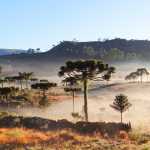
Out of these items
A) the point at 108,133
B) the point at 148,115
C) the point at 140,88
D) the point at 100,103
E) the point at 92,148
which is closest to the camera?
the point at 92,148

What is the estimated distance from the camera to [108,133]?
50.1m

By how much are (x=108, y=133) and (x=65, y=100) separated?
2514 inches

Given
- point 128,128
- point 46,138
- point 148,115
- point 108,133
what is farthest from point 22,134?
point 148,115

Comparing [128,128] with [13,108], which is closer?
[128,128]

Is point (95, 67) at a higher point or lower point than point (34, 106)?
higher

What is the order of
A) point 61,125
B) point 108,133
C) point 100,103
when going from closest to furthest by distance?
point 108,133 → point 61,125 → point 100,103

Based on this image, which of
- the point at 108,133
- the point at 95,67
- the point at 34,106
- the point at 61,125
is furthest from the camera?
the point at 34,106

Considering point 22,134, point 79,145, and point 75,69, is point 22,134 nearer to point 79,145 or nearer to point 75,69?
point 79,145

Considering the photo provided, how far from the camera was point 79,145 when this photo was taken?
127 ft

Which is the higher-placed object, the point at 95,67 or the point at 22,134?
the point at 95,67

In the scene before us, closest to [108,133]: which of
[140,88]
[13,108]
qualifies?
[13,108]

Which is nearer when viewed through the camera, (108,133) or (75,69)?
(108,133)

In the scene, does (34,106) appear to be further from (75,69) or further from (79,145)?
(79,145)

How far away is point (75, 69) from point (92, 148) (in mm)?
28924
